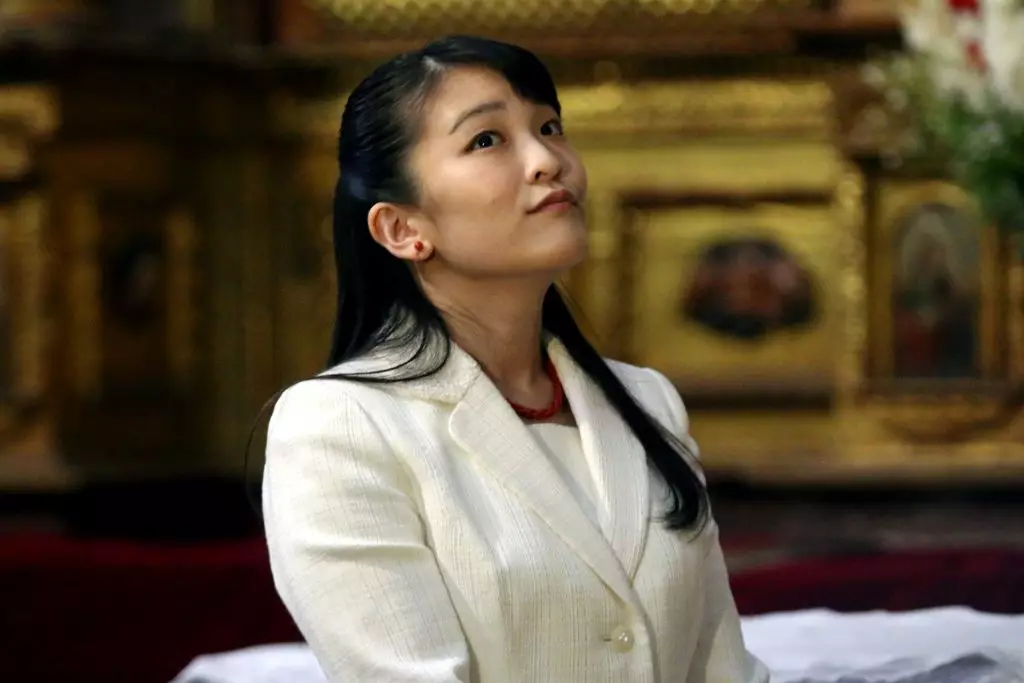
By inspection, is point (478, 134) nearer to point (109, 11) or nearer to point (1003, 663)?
point (1003, 663)

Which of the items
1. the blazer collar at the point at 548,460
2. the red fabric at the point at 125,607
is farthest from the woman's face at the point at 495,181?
the red fabric at the point at 125,607

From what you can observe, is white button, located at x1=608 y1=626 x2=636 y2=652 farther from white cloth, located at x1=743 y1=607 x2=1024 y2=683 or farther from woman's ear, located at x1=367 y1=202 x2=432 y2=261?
white cloth, located at x1=743 y1=607 x2=1024 y2=683

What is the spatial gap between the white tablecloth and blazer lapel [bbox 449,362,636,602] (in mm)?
583

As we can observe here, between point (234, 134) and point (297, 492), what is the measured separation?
11.9 ft

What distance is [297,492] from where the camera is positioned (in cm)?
154

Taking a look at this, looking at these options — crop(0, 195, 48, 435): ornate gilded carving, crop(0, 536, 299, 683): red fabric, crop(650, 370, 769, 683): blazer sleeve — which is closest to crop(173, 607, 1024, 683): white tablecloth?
crop(650, 370, 769, 683): blazer sleeve

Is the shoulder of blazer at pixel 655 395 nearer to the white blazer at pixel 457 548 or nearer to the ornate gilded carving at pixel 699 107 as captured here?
the white blazer at pixel 457 548

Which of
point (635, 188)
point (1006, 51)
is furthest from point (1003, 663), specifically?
point (635, 188)

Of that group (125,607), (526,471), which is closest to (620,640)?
(526,471)

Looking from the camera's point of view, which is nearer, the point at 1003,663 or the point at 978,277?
the point at 1003,663

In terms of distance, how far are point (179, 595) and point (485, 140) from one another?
2.80 meters

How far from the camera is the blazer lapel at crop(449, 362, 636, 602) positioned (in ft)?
5.18

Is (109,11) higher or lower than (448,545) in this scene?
higher

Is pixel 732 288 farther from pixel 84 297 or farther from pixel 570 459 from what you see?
pixel 570 459
